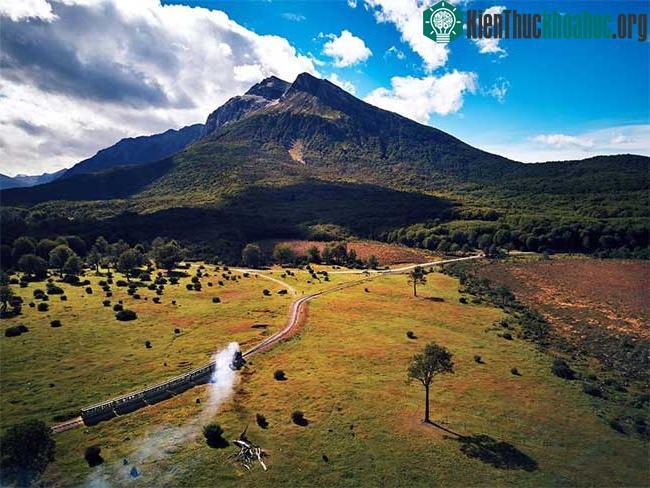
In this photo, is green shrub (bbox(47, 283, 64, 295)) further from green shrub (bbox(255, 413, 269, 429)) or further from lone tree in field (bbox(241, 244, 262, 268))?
green shrub (bbox(255, 413, 269, 429))

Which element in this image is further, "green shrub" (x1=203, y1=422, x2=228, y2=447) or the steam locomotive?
the steam locomotive

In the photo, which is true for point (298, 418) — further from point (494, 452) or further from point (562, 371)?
point (562, 371)

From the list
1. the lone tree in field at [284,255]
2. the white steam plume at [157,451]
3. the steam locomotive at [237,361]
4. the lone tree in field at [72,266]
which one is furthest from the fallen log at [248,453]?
the lone tree in field at [284,255]

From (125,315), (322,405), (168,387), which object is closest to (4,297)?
(125,315)

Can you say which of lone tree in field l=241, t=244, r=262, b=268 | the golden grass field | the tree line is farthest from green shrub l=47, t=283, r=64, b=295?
the tree line

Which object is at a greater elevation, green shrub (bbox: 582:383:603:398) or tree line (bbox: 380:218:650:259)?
tree line (bbox: 380:218:650:259)

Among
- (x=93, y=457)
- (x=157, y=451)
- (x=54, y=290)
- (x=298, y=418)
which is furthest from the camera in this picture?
(x=54, y=290)
